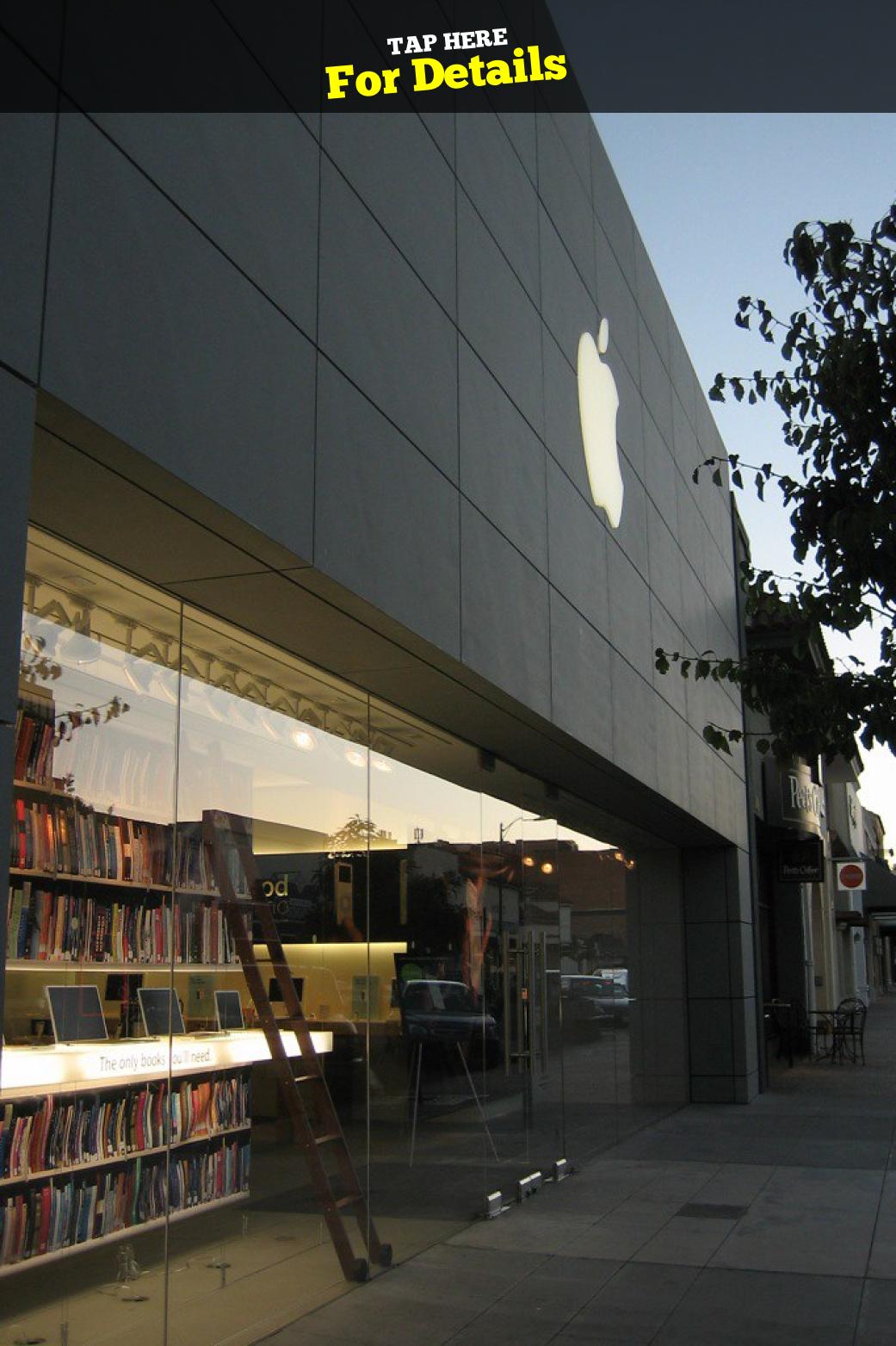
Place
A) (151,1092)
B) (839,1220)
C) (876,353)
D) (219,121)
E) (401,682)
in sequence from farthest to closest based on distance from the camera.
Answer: (839,1220), (401,682), (876,353), (151,1092), (219,121)

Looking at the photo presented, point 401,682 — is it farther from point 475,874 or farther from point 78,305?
point 78,305

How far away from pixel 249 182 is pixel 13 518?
94.8 inches

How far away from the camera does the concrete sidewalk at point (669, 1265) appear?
22.7 feet

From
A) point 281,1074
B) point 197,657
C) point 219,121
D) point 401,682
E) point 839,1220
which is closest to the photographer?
point 219,121

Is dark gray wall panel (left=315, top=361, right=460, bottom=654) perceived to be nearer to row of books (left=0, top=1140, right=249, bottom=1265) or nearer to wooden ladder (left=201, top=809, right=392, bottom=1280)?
wooden ladder (left=201, top=809, right=392, bottom=1280)

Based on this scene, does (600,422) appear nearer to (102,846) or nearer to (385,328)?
(385,328)

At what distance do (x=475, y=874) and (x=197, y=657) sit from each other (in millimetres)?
4277

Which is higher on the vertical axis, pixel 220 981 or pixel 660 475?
pixel 660 475

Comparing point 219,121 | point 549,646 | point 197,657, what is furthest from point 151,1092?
point 549,646

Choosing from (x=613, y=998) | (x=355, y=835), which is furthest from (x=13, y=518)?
(x=613, y=998)

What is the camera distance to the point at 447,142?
840cm

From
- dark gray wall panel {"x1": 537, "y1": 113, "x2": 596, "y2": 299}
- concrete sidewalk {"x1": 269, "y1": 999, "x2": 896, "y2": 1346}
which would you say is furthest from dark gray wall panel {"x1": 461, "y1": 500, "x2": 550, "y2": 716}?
concrete sidewalk {"x1": 269, "y1": 999, "x2": 896, "y2": 1346}

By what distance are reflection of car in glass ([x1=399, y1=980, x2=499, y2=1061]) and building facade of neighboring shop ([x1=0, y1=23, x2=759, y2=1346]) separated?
4 centimetres

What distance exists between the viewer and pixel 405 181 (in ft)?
24.7
